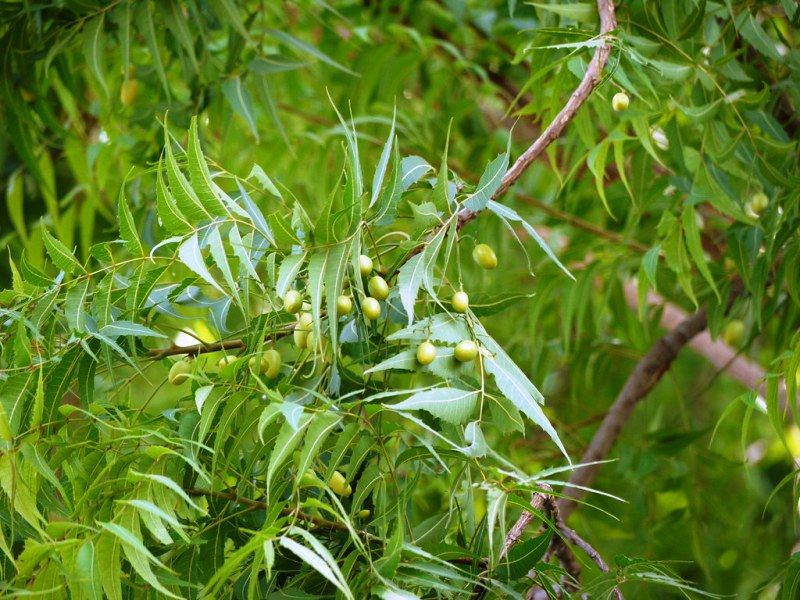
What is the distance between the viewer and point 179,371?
684 millimetres

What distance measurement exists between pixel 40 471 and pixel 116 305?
5.7 inches

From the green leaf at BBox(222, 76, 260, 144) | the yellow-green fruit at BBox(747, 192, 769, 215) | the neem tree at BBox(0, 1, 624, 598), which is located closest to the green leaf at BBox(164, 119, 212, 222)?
the neem tree at BBox(0, 1, 624, 598)


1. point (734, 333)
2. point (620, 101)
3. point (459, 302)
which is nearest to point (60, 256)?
point (459, 302)

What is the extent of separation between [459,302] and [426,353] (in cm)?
5

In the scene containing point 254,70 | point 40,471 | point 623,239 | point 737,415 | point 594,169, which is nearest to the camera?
point 40,471

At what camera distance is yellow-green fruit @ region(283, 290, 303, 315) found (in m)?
0.62

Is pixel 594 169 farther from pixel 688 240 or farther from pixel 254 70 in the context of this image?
pixel 254 70

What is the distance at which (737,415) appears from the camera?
2154mm

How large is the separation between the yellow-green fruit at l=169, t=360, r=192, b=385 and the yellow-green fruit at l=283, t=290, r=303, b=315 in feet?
0.31

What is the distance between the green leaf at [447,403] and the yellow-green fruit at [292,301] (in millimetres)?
95

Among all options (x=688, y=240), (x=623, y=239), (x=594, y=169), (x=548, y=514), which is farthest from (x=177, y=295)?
(x=623, y=239)

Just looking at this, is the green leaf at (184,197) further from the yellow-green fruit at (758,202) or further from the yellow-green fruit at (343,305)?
the yellow-green fruit at (758,202)

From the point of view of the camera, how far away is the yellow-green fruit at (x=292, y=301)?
616 millimetres

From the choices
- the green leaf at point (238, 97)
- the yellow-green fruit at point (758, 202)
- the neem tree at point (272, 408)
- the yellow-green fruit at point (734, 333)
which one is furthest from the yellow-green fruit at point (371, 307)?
the yellow-green fruit at point (734, 333)
